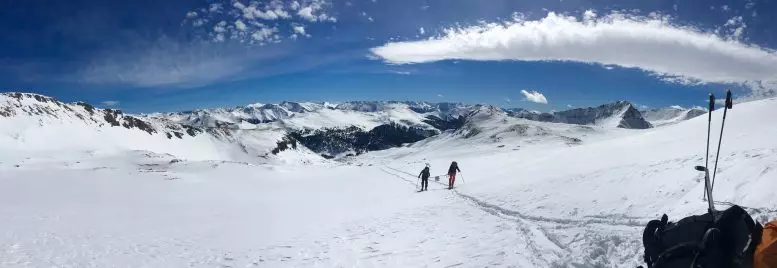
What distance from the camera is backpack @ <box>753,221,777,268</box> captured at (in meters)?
7.21

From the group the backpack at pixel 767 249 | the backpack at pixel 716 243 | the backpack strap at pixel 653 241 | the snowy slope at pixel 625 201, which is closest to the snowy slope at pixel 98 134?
the snowy slope at pixel 625 201

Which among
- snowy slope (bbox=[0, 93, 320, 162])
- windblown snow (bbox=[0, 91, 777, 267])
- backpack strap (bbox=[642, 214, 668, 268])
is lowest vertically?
windblown snow (bbox=[0, 91, 777, 267])

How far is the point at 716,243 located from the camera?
7781 mm

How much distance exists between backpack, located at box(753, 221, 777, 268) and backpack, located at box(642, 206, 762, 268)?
0.49ft

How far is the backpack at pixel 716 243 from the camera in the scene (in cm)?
767

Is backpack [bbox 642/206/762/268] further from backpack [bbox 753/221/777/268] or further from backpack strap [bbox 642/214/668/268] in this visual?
backpack strap [bbox 642/214/668/268]

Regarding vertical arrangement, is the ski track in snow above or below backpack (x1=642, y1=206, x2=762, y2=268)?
below

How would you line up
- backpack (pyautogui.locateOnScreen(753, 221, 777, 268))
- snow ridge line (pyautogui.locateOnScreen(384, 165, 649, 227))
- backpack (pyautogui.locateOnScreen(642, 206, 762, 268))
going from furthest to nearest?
snow ridge line (pyautogui.locateOnScreen(384, 165, 649, 227)), backpack (pyautogui.locateOnScreen(642, 206, 762, 268)), backpack (pyautogui.locateOnScreen(753, 221, 777, 268))

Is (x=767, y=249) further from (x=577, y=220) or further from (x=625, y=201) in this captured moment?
(x=625, y=201)

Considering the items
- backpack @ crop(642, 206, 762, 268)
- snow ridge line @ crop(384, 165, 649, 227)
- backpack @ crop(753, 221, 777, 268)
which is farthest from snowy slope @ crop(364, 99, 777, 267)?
backpack @ crop(753, 221, 777, 268)

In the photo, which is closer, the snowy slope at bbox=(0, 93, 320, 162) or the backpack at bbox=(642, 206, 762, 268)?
the backpack at bbox=(642, 206, 762, 268)

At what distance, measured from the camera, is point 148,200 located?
32656 millimetres

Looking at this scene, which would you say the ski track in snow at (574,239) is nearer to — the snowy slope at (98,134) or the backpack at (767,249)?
the backpack at (767,249)

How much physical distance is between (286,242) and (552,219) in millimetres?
10122
